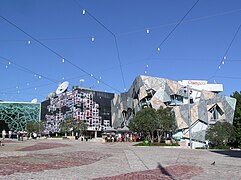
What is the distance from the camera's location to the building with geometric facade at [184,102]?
59469mm

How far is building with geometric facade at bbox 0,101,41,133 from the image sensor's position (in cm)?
12112

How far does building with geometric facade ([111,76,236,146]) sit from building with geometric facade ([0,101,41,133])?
57.5 metres

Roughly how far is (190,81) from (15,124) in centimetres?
7735

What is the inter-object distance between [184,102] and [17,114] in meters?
80.3

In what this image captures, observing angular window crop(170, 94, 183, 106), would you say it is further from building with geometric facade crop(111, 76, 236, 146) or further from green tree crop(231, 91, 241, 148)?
green tree crop(231, 91, 241, 148)

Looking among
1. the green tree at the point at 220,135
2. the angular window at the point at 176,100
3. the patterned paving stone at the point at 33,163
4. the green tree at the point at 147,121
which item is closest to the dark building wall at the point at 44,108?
the angular window at the point at 176,100

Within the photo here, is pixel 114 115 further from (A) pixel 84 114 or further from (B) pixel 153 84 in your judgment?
(B) pixel 153 84

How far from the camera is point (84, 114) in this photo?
95.4 meters

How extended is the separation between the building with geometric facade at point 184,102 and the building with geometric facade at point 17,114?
189 ft

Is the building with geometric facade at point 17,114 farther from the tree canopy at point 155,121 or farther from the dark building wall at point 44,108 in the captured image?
the tree canopy at point 155,121

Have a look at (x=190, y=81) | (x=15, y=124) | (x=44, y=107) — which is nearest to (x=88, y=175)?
(x=190, y=81)

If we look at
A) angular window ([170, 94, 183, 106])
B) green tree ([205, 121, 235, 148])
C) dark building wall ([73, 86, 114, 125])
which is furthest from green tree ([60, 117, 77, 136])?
green tree ([205, 121, 235, 148])

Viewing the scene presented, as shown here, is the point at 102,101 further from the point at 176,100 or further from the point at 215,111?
the point at 215,111

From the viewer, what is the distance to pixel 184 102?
6600 cm
